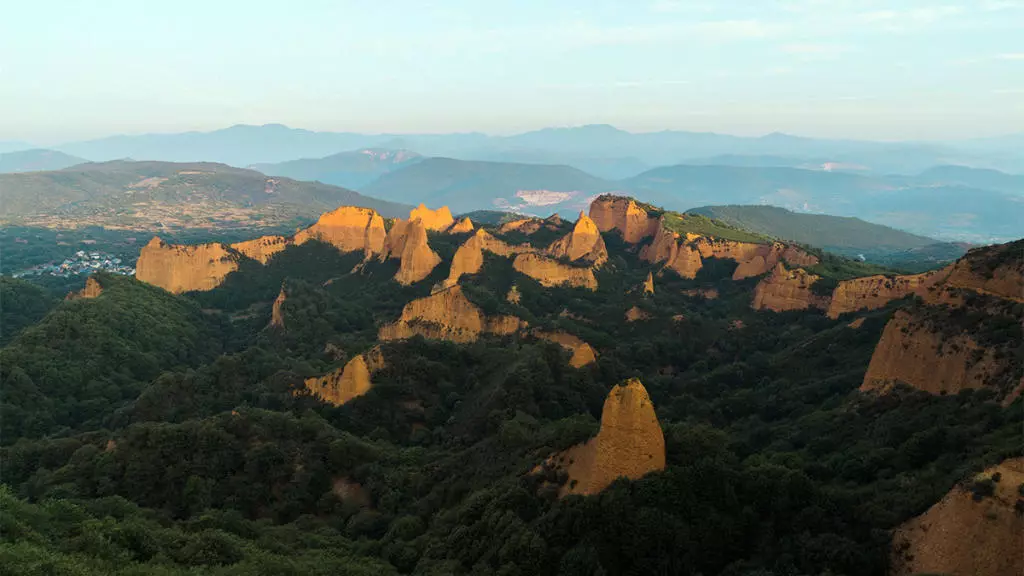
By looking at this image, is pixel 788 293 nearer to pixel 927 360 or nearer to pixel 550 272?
pixel 550 272

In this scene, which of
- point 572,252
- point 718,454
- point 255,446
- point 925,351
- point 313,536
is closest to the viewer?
point 718,454

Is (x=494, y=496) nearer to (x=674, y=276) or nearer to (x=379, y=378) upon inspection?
(x=379, y=378)

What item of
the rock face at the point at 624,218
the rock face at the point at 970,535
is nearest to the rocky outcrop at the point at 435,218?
the rock face at the point at 624,218

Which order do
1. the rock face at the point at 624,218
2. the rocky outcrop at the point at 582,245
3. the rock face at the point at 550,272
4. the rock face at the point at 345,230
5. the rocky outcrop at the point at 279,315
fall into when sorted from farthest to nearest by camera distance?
the rock face at the point at 624,218, the rock face at the point at 345,230, the rocky outcrop at the point at 582,245, the rock face at the point at 550,272, the rocky outcrop at the point at 279,315

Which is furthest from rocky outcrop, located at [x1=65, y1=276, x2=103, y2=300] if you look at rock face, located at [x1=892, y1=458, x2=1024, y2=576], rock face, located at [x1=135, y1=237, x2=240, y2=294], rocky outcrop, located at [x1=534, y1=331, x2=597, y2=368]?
rock face, located at [x1=892, y1=458, x2=1024, y2=576]

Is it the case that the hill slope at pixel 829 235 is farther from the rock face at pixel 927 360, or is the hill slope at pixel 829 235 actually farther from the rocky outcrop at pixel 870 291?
the rock face at pixel 927 360

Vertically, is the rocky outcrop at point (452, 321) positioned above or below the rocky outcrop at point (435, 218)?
below

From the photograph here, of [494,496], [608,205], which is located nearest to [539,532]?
[494,496]
